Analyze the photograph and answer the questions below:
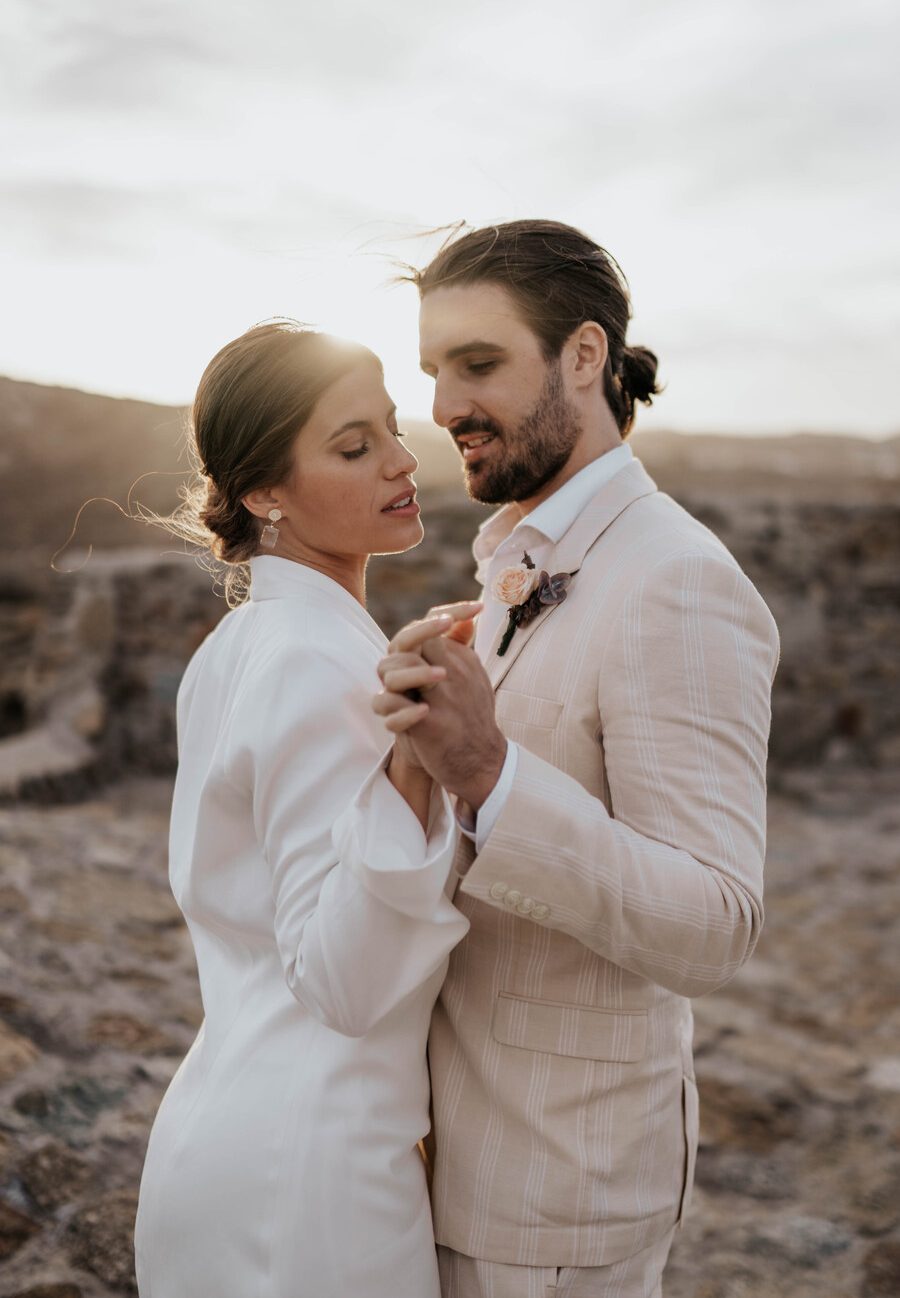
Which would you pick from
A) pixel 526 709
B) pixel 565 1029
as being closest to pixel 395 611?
pixel 526 709

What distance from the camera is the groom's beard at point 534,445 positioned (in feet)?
6.69

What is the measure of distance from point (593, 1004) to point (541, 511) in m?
0.81

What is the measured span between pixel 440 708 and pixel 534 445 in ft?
2.75

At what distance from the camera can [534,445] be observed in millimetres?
2037

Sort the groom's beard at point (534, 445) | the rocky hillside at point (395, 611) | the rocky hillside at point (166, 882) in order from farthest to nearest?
the rocky hillside at point (395, 611) < the rocky hillside at point (166, 882) < the groom's beard at point (534, 445)

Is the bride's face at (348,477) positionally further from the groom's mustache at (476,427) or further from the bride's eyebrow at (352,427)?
the groom's mustache at (476,427)

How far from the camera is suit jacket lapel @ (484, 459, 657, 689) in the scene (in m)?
1.80

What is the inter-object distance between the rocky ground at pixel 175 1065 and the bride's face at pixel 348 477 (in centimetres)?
176

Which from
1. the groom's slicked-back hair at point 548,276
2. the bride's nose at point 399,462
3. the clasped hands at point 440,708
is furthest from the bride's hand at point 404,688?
the groom's slicked-back hair at point 548,276

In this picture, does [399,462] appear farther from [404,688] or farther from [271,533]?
[404,688]

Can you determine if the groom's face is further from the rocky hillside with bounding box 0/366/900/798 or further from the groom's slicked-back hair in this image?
the rocky hillside with bounding box 0/366/900/798

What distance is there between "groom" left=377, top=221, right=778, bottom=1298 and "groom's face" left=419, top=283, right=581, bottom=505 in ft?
0.39

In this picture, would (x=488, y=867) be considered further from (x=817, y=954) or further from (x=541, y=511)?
(x=817, y=954)

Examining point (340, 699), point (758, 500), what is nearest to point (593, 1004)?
point (340, 699)
